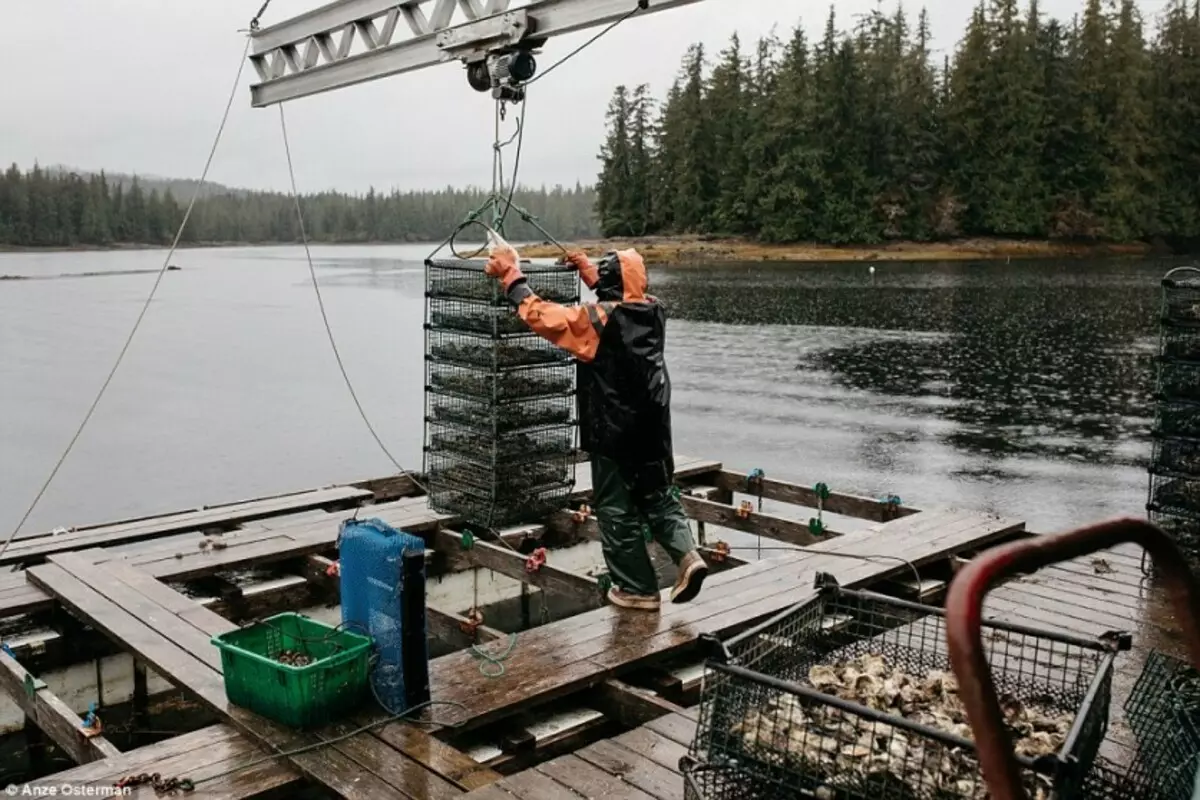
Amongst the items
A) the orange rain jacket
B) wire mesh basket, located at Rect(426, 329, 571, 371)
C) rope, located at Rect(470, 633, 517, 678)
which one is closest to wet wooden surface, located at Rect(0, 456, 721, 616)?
wire mesh basket, located at Rect(426, 329, 571, 371)

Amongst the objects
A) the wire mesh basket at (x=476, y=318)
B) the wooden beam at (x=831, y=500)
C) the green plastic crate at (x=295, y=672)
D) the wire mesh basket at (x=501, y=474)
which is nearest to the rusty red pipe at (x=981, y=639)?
the green plastic crate at (x=295, y=672)

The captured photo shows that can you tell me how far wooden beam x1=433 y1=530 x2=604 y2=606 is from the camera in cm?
689

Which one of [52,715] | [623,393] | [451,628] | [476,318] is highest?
[476,318]

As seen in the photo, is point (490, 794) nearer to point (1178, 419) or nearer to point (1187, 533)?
point (1187, 533)

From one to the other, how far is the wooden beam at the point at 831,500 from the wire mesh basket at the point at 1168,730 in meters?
4.50

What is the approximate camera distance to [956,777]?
3.30 m

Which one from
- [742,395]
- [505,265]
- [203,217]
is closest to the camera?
[505,265]

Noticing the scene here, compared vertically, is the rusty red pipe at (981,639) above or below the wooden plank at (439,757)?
above

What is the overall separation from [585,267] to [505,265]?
856 mm

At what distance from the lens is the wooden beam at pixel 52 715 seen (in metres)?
4.85

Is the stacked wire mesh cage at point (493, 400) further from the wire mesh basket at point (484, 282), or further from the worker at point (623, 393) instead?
the worker at point (623, 393)

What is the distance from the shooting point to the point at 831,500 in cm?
917

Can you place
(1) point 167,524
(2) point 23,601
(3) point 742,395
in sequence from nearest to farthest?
(2) point 23,601
(1) point 167,524
(3) point 742,395

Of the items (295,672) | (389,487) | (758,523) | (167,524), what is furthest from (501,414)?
(295,672)
